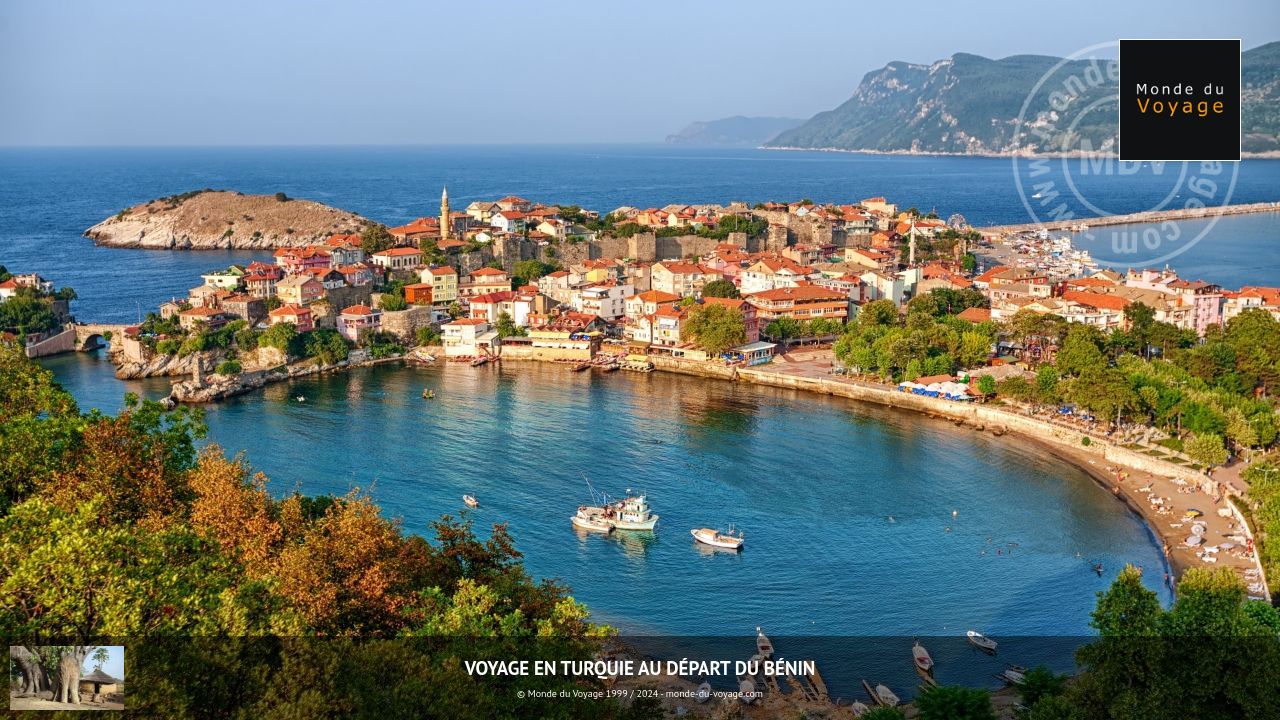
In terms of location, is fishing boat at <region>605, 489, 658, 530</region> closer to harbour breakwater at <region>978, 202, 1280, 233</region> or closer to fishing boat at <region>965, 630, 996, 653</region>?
fishing boat at <region>965, 630, 996, 653</region>

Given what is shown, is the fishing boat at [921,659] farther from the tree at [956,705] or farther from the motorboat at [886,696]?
the tree at [956,705]

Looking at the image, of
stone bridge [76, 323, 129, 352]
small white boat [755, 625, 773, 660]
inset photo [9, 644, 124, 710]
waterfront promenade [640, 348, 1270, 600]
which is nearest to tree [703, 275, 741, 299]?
waterfront promenade [640, 348, 1270, 600]

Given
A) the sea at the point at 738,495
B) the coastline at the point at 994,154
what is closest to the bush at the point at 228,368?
the sea at the point at 738,495

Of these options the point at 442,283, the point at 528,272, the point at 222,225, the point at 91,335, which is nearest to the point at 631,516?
the point at 442,283

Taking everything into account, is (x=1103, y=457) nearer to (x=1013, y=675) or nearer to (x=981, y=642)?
(x=981, y=642)

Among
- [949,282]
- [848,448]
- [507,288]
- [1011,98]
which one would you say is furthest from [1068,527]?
[1011,98]

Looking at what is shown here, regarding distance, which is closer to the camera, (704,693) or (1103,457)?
(704,693)
